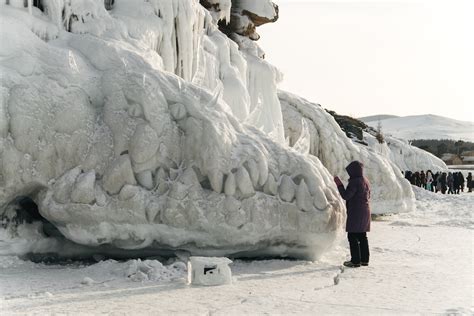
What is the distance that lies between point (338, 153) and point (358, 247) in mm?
7544

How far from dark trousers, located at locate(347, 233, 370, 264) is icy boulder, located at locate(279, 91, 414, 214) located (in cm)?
517

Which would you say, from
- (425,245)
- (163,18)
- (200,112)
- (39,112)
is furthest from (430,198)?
(39,112)

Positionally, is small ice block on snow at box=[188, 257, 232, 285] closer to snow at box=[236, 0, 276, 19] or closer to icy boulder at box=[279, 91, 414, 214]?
icy boulder at box=[279, 91, 414, 214]

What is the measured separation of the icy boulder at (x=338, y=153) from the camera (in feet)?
40.9

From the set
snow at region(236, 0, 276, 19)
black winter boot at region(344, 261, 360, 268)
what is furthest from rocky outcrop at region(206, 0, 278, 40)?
black winter boot at region(344, 261, 360, 268)

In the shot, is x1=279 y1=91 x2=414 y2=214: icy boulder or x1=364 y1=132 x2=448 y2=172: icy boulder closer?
x1=279 y1=91 x2=414 y2=214: icy boulder

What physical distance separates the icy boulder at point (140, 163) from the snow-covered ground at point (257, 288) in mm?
383

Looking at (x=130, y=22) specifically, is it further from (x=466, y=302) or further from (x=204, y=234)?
(x=466, y=302)

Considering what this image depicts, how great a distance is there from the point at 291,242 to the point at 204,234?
0.96 metres

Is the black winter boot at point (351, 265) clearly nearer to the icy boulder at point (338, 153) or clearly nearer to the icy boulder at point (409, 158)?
the icy boulder at point (338, 153)

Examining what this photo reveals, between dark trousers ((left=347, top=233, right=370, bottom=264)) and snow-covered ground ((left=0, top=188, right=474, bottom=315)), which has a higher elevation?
dark trousers ((left=347, top=233, right=370, bottom=264))

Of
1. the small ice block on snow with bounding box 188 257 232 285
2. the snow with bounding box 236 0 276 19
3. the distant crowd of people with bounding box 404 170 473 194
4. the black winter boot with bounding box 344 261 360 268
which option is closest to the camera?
the small ice block on snow with bounding box 188 257 232 285

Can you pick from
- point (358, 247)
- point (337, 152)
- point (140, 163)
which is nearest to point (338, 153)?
point (337, 152)

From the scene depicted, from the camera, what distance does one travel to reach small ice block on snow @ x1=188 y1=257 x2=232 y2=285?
4.76 meters
